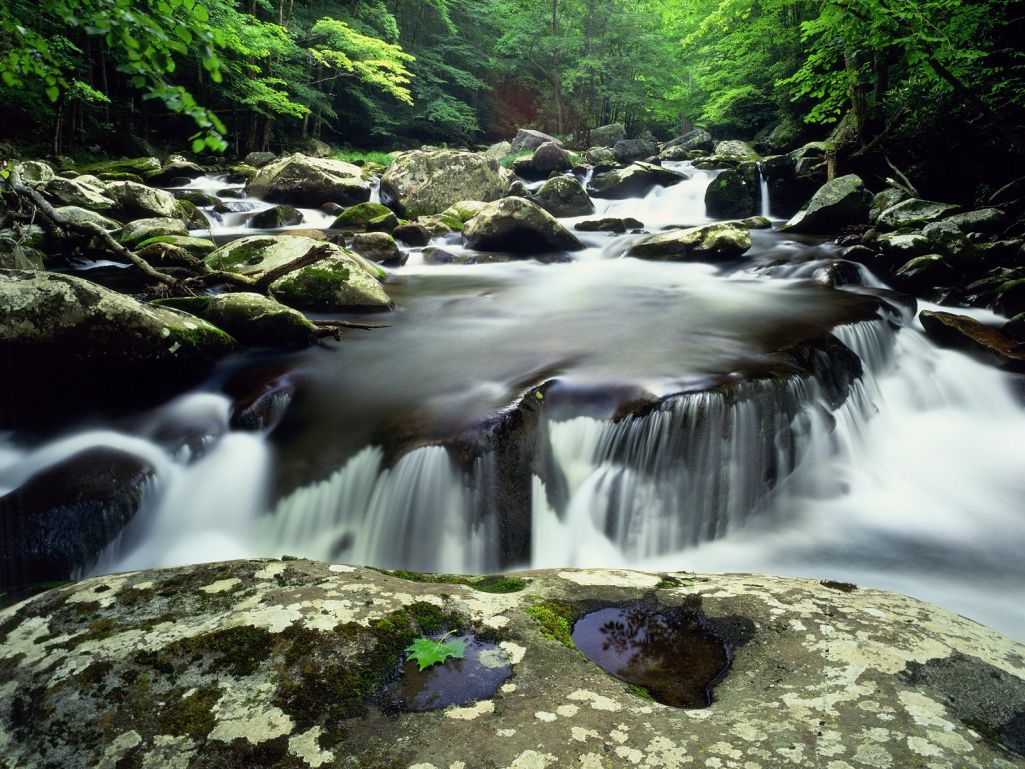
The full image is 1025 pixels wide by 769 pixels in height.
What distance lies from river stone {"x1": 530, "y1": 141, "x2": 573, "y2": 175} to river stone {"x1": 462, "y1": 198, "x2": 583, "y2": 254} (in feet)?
37.6

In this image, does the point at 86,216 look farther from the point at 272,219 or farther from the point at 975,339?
the point at 975,339

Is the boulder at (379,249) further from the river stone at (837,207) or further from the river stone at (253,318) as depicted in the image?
the river stone at (837,207)

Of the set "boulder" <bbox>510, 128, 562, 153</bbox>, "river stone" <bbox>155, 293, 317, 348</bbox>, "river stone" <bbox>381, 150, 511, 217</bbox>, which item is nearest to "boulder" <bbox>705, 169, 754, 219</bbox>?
"river stone" <bbox>381, 150, 511, 217</bbox>

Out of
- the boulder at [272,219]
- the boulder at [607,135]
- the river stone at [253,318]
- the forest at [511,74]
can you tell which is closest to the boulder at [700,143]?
the forest at [511,74]

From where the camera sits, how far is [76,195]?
11.1 metres

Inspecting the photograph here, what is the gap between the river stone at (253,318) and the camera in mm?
6016

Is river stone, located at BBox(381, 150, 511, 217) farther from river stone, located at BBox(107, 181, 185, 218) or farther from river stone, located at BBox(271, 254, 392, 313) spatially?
river stone, located at BBox(271, 254, 392, 313)

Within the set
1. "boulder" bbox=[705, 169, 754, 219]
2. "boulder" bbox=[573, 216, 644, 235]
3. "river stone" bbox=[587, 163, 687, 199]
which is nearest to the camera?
"boulder" bbox=[573, 216, 644, 235]

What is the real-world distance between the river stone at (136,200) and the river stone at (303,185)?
12.9 feet

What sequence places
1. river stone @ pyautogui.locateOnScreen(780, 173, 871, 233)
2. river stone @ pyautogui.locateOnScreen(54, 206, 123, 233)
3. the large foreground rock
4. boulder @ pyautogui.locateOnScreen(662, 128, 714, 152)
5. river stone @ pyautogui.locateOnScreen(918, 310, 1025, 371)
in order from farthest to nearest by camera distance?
boulder @ pyautogui.locateOnScreen(662, 128, 714, 152)
river stone @ pyautogui.locateOnScreen(780, 173, 871, 233)
river stone @ pyautogui.locateOnScreen(54, 206, 123, 233)
river stone @ pyautogui.locateOnScreen(918, 310, 1025, 371)
the large foreground rock

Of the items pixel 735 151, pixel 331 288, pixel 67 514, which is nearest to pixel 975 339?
pixel 331 288

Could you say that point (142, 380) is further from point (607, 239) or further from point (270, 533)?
point (607, 239)

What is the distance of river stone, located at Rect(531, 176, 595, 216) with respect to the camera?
668 inches

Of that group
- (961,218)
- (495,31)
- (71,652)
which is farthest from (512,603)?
(495,31)
